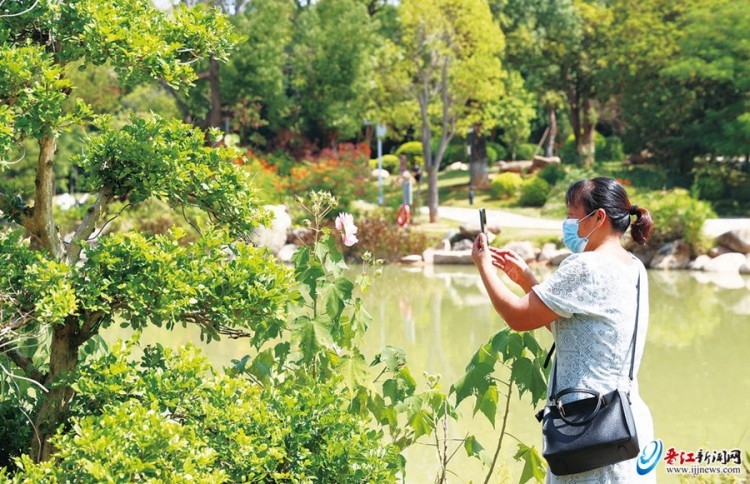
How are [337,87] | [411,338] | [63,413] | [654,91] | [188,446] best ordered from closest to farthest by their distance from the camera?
[188,446] < [63,413] < [411,338] < [654,91] < [337,87]

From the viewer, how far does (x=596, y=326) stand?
204 centimetres

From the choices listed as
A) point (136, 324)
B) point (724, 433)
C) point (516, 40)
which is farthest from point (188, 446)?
point (516, 40)

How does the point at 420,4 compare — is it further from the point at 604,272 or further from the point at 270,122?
the point at 604,272

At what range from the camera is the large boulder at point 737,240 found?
504 inches

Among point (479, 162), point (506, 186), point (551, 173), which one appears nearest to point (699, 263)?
point (551, 173)

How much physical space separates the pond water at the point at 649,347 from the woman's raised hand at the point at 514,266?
1181 mm

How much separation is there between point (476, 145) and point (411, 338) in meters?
14.8

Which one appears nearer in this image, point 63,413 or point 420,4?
point 63,413

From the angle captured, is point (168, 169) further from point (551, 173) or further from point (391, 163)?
point (391, 163)

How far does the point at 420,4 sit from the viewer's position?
15.9 m

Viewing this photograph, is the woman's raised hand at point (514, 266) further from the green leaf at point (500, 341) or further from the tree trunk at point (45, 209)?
the tree trunk at point (45, 209)

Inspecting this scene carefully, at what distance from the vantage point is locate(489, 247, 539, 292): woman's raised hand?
2291 mm

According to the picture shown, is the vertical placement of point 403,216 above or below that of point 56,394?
below

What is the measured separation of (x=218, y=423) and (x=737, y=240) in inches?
478
